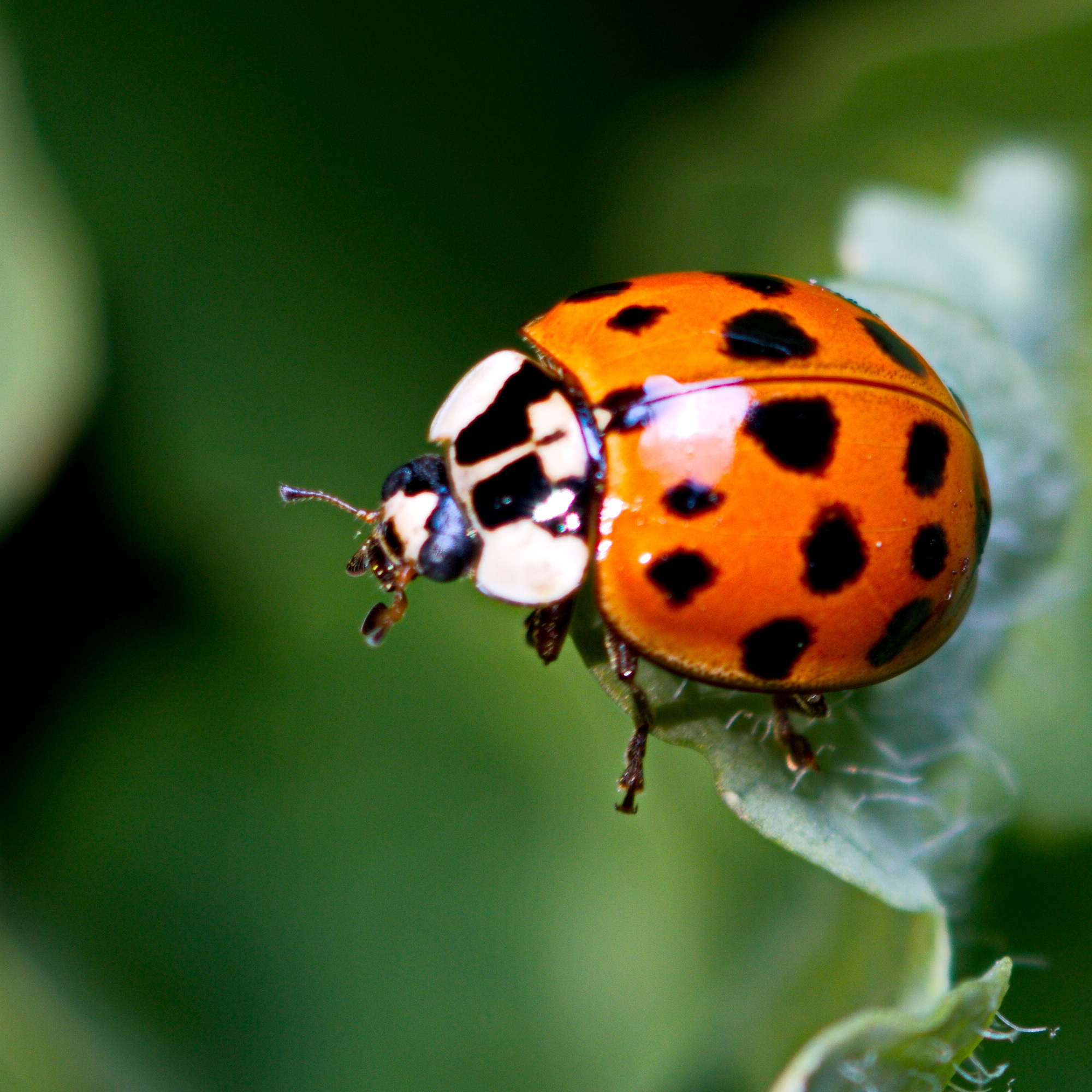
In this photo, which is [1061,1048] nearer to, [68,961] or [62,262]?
[68,961]

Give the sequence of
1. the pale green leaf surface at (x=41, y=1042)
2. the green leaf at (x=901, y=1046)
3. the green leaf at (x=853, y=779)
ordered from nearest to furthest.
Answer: the green leaf at (x=901, y=1046) → the green leaf at (x=853, y=779) → the pale green leaf surface at (x=41, y=1042)

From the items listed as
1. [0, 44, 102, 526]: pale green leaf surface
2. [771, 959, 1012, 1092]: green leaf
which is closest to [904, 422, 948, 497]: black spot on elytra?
[771, 959, 1012, 1092]: green leaf

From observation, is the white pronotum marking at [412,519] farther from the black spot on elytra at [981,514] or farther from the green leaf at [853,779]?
the black spot on elytra at [981,514]

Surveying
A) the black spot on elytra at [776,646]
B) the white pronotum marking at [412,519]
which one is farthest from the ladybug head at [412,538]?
the black spot on elytra at [776,646]

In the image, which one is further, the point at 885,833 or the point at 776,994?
the point at 776,994

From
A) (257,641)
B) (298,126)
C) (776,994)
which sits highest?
(298,126)

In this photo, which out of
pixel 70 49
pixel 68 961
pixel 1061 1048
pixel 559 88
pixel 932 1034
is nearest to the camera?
pixel 932 1034

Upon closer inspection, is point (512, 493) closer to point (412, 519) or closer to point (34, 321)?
point (412, 519)

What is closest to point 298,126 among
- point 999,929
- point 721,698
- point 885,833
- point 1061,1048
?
point 721,698
